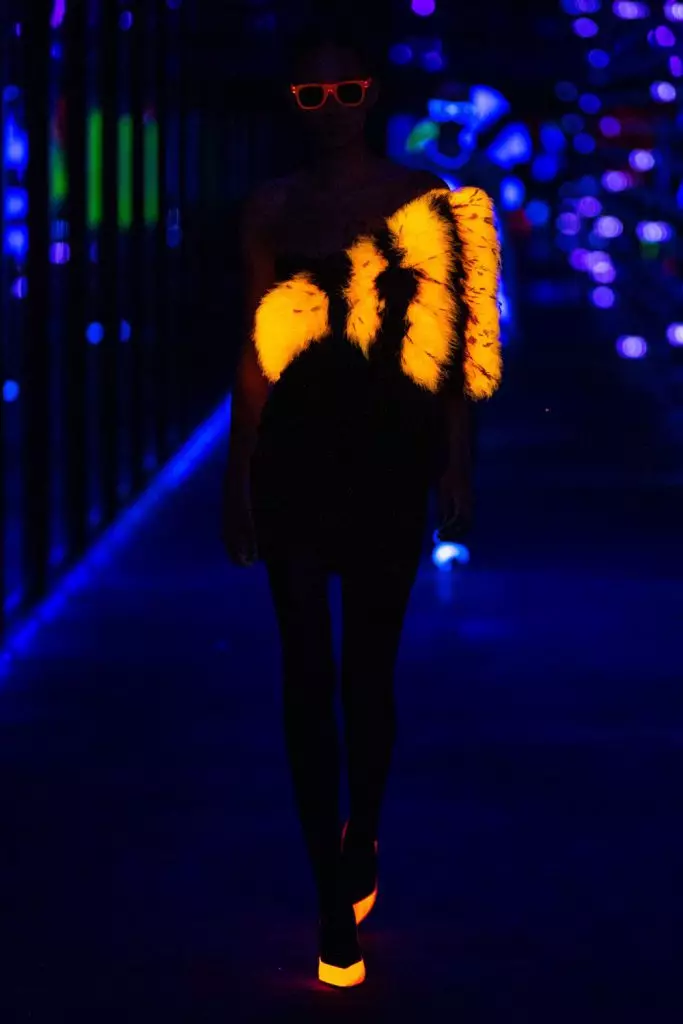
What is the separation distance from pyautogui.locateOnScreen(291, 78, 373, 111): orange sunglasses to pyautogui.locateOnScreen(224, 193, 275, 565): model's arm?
24 centimetres

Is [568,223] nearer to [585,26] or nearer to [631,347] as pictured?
[585,26]

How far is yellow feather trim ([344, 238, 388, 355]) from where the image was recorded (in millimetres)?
4617

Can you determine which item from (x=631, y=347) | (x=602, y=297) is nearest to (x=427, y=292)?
(x=631, y=347)

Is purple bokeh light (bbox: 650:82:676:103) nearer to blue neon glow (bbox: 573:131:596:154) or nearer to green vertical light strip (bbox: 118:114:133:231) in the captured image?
green vertical light strip (bbox: 118:114:133:231)

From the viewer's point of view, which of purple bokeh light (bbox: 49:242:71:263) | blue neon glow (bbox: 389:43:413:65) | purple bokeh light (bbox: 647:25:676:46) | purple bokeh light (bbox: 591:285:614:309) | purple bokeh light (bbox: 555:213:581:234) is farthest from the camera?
purple bokeh light (bbox: 555:213:581:234)

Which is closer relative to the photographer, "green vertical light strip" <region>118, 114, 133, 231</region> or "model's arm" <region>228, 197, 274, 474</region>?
"model's arm" <region>228, 197, 274, 474</region>

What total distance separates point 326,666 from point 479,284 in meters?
0.86

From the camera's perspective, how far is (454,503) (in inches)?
190

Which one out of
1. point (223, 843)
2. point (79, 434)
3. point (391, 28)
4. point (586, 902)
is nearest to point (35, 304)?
point (79, 434)

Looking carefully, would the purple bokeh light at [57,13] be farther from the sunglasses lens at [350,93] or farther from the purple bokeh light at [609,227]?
the purple bokeh light at [609,227]

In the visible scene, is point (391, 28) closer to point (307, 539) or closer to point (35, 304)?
point (35, 304)

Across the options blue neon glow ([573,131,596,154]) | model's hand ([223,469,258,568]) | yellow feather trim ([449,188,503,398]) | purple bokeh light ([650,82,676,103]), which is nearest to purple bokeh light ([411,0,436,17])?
purple bokeh light ([650,82,676,103])

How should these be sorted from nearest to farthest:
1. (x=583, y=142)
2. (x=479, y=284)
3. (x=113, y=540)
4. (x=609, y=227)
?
(x=479, y=284)
(x=113, y=540)
(x=609, y=227)
(x=583, y=142)

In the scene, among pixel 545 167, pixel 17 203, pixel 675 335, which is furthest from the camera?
pixel 545 167
